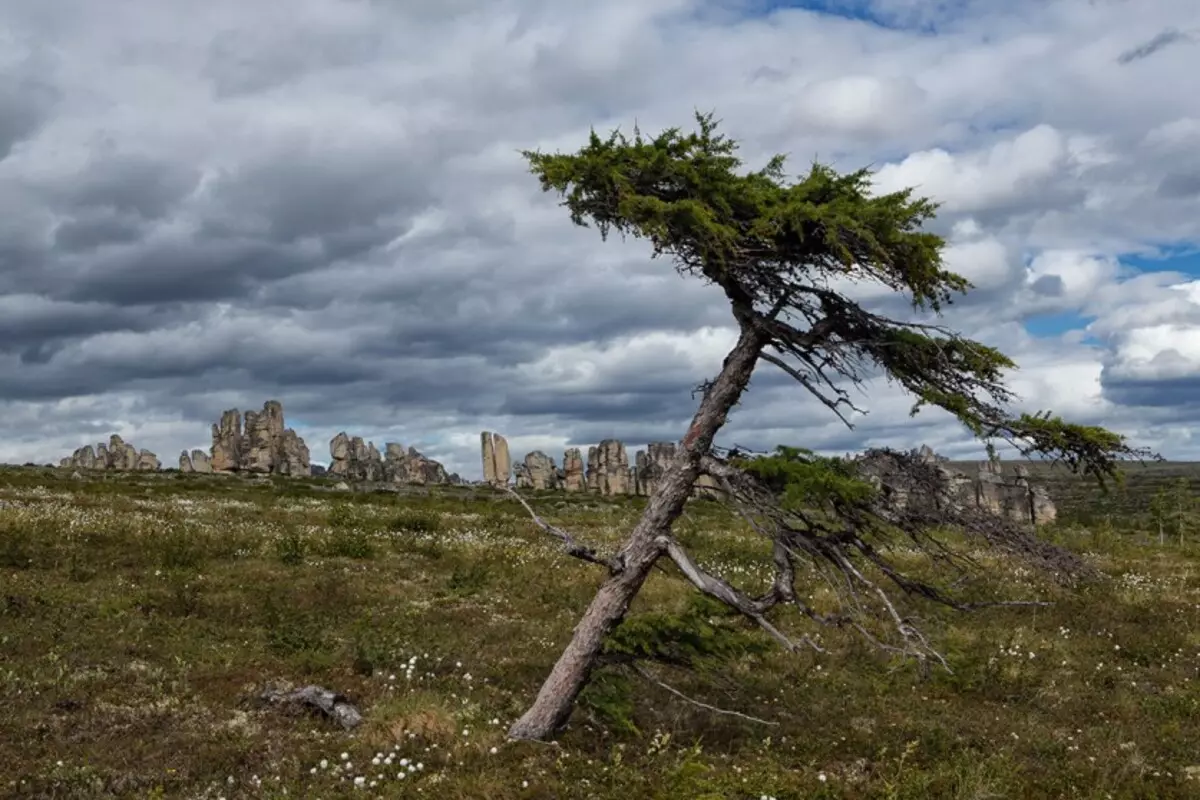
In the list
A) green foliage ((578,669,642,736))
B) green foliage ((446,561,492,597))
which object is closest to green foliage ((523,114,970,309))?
green foliage ((578,669,642,736))

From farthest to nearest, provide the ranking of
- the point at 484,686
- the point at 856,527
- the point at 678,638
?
the point at 484,686, the point at 678,638, the point at 856,527

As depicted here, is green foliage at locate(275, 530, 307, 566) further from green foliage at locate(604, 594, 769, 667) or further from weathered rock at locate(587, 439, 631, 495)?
weathered rock at locate(587, 439, 631, 495)

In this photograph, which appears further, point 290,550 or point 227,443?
point 227,443

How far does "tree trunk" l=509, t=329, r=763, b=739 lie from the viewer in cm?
1156

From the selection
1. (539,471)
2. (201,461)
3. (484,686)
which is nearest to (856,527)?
(484,686)

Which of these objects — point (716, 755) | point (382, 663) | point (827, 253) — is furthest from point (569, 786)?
point (827, 253)

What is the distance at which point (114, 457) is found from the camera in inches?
6265

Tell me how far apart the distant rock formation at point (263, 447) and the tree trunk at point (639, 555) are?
448ft

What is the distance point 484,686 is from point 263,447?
135 m

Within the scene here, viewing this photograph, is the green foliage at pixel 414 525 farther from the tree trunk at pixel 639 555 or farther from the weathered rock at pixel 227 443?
the weathered rock at pixel 227 443

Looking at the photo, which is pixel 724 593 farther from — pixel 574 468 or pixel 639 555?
pixel 574 468

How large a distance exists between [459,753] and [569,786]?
1496mm

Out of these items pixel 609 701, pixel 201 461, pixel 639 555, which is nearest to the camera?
pixel 639 555

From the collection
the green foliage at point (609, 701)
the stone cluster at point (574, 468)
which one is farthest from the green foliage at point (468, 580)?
the stone cluster at point (574, 468)
